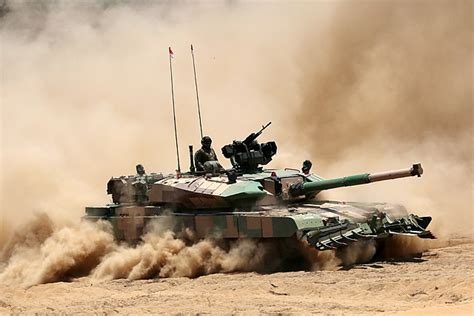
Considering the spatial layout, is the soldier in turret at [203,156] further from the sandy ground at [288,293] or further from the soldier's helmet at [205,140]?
the sandy ground at [288,293]

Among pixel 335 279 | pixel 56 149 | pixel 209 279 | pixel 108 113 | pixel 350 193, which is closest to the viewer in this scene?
pixel 335 279

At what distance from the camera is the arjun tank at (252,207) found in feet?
49.6

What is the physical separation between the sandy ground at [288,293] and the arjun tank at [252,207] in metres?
0.65

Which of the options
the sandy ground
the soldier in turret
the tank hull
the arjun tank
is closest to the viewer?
the sandy ground

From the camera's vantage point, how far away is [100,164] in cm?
2597

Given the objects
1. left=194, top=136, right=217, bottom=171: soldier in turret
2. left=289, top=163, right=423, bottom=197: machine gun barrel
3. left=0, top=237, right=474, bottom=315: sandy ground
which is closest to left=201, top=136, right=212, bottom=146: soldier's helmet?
left=194, top=136, right=217, bottom=171: soldier in turret

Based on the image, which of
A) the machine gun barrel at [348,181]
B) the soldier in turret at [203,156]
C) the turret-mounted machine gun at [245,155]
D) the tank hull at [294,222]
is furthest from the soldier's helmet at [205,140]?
the machine gun barrel at [348,181]

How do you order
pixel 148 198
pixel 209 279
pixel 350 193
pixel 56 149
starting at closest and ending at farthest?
pixel 209 279, pixel 148 198, pixel 350 193, pixel 56 149

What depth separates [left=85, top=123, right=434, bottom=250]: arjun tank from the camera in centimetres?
1512

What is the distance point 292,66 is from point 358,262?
52.4 feet

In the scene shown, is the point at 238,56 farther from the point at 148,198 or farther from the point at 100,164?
the point at 148,198

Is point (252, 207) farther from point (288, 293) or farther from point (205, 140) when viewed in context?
point (288, 293)

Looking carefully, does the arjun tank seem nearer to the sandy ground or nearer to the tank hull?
the tank hull

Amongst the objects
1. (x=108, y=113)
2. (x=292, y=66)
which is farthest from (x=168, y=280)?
(x=292, y=66)
